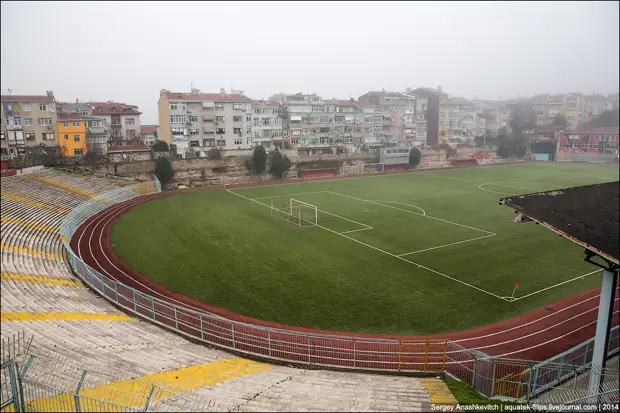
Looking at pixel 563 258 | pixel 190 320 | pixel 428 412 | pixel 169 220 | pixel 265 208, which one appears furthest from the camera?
pixel 265 208

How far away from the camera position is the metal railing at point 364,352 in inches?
506

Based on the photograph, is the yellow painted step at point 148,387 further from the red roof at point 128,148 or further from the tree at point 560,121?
the tree at point 560,121

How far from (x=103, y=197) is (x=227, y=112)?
108ft

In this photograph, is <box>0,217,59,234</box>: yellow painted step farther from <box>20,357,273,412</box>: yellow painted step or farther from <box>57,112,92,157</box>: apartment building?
<box>57,112,92,157</box>: apartment building

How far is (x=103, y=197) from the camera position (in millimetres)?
46906

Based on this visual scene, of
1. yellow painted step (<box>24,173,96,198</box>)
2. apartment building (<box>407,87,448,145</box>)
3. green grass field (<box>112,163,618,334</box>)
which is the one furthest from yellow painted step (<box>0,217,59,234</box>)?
apartment building (<box>407,87,448,145</box>)

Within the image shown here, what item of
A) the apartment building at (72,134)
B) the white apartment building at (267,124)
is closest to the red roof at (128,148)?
the apartment building at (72,134)

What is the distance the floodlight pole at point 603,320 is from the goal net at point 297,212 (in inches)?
1018

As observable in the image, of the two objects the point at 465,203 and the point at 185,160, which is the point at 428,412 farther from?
the point at 185,160

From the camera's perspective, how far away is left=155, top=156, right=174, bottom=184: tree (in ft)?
194

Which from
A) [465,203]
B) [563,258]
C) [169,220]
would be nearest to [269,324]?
[563,258]

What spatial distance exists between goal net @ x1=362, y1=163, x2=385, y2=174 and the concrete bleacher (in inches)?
2426

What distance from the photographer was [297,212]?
140ft

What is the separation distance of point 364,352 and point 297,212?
88.8 ft
